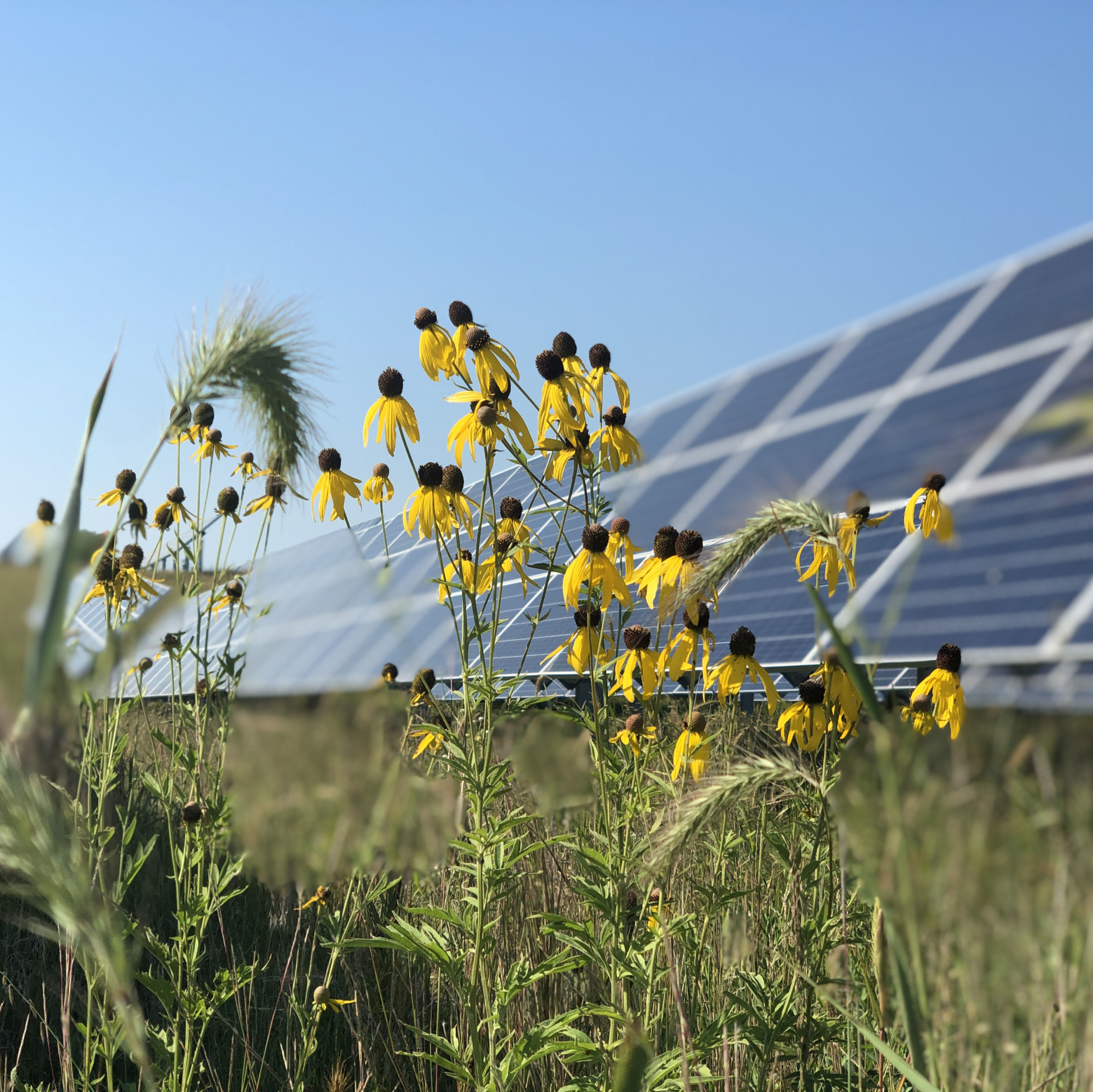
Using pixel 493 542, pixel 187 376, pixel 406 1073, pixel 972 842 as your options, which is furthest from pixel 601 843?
pixel 972 842

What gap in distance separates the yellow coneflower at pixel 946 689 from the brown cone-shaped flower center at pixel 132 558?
3.02 m

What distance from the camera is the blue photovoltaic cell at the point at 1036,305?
6.59 meters

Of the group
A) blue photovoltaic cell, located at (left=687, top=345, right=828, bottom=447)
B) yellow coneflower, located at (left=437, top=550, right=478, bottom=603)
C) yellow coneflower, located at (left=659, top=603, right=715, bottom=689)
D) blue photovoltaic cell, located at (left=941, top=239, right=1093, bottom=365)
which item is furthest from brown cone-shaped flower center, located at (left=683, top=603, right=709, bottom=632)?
blue photovoltaic cell, located at (left=687, top=345, right=828, bottom=447)

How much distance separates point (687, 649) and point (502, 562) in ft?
1.95

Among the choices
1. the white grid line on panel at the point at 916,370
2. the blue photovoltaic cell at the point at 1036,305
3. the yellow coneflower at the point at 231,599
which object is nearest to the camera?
the yellow coneflower at the point at 231,599

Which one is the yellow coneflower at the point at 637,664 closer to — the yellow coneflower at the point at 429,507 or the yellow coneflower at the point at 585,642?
the yellow coneflower at the point at 585,642

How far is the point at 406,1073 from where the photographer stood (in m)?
3.24

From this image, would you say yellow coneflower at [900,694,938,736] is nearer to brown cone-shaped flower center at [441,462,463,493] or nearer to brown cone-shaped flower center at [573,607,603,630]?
brown cone-shaped flower center at [573,607,603,630]

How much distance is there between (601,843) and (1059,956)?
1849mm

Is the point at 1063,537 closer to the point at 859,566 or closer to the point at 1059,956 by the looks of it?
the point at 859,566

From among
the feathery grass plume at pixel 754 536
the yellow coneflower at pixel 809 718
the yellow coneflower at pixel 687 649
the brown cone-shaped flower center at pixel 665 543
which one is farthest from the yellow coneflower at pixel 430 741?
the feathery grass plume at pixel 754 536

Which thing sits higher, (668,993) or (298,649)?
(298,649)

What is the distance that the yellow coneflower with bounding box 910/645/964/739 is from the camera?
9.10 ft

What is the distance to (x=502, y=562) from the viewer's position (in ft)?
9.01
